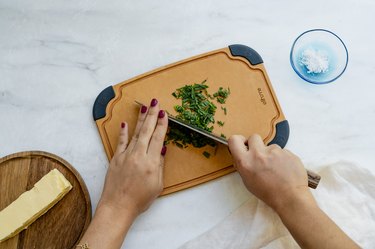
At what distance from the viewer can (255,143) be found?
1104 millimetres

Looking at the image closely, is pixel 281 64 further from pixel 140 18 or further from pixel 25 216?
pixel 25 216

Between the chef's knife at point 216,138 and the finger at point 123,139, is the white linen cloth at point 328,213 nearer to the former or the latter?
the chef's knife at point 216,138

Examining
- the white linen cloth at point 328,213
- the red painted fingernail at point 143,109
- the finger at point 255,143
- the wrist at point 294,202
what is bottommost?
the white linen cloth at point 328,213

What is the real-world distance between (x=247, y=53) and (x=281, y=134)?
26 centimetres

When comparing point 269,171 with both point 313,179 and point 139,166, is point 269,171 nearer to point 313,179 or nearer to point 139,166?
point 313,179

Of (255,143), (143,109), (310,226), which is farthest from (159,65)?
(310,226)

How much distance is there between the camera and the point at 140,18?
1.28 meters

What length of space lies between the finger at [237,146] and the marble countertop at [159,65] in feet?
0.38

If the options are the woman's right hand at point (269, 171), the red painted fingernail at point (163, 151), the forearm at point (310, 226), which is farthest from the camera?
the red painted fingernail at point (163, 151)

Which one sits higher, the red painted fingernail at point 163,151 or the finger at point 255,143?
the red painted fingernail at point 163,151

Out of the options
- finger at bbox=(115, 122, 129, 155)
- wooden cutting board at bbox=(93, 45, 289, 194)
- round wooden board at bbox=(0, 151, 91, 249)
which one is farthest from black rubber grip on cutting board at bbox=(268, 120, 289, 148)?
round wooden board at bbox=(0, 151, 91, 249)

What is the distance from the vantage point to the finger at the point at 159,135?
1.13 m

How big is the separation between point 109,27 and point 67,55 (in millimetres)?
157

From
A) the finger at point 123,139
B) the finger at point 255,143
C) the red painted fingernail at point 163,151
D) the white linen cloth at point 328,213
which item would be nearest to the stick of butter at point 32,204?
the finger at point 123,139
